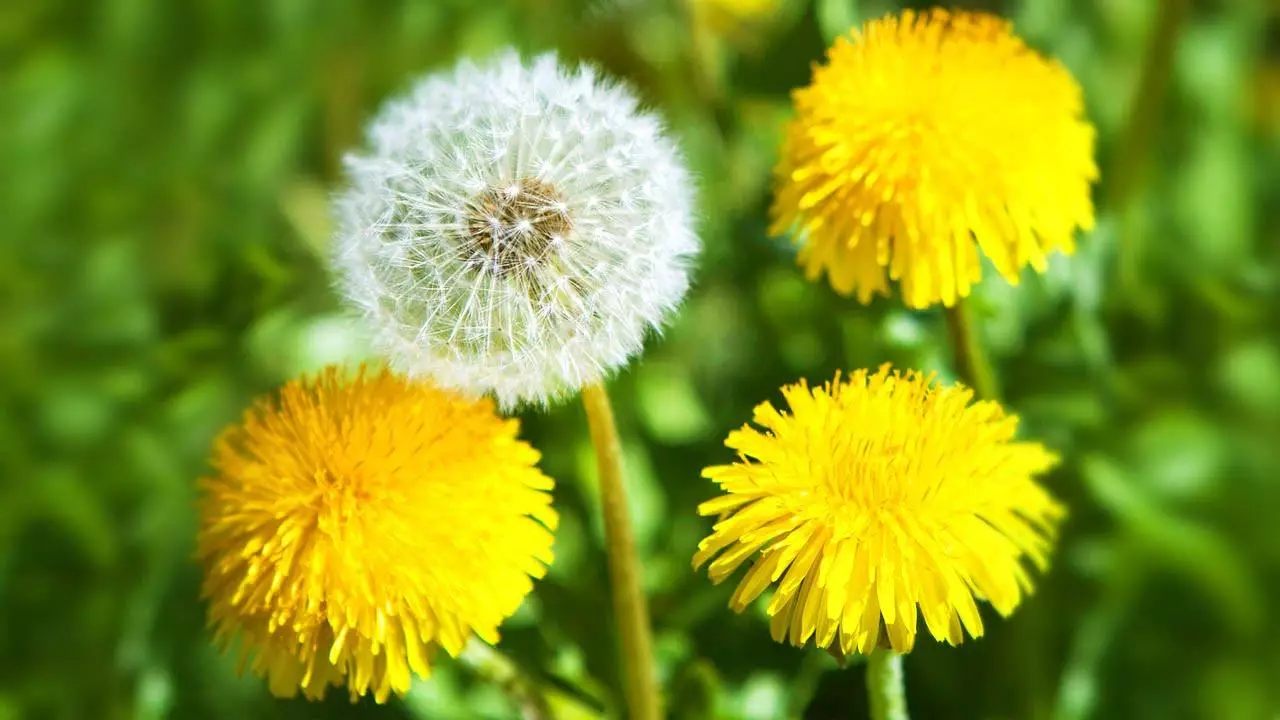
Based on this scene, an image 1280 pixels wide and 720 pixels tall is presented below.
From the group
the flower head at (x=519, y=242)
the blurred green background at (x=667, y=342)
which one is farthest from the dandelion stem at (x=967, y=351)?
the flower head at (x=519, y=242)

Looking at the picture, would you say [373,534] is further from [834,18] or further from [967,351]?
[834,18]

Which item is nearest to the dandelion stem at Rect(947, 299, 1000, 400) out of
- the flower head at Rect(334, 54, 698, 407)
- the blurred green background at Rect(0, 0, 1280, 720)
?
the blurred green background at Rect(0, 0, 1280, 720)

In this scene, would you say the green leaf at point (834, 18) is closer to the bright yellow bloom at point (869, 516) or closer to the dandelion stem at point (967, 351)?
the dandelion stem at point (967, 351)

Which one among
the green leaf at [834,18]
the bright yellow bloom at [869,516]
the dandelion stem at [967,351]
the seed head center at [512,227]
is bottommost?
the bright yellow bloom at [869,516]

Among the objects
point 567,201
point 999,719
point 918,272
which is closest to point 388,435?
point 567,201

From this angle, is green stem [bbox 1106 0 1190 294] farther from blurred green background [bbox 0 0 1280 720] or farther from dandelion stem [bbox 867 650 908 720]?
dandelion stem [bbox 867 650 908 720]

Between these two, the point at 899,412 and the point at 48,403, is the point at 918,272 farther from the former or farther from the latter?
the point at 48,403

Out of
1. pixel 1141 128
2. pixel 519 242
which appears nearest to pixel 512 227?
pixel 519 242
